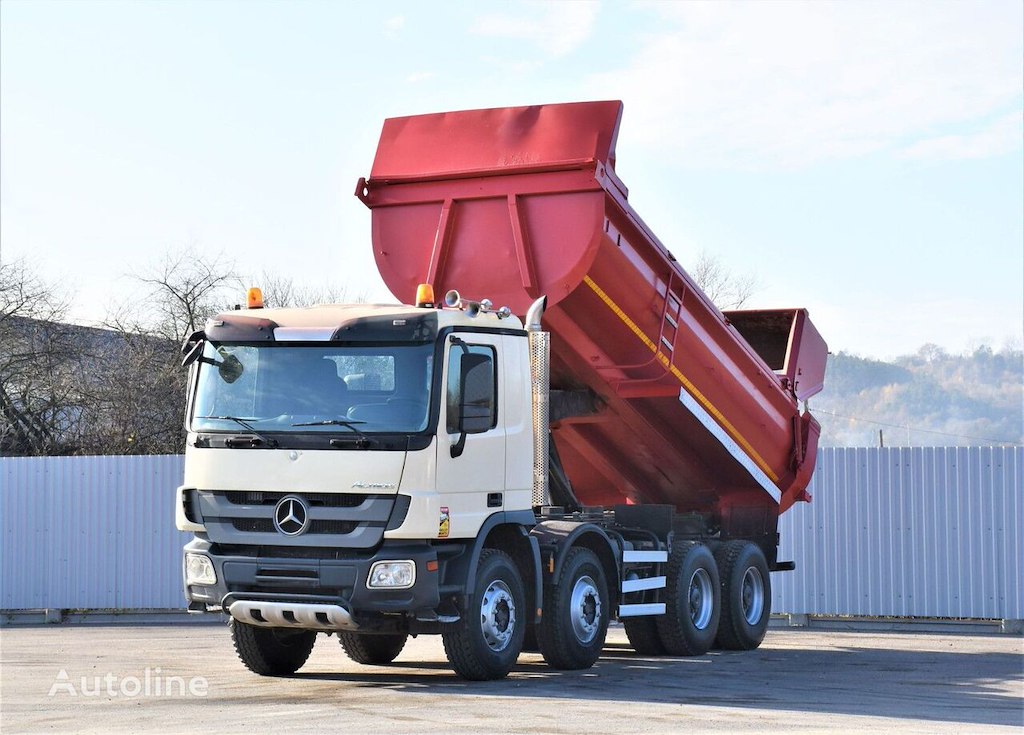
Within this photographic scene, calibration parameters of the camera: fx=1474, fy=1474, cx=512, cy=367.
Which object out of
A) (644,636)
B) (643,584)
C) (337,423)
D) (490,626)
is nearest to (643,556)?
(643,584)

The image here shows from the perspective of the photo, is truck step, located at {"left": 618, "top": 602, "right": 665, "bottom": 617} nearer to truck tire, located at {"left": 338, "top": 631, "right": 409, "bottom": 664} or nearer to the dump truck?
the dump truck

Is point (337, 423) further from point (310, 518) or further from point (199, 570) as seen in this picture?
point (199, 570)

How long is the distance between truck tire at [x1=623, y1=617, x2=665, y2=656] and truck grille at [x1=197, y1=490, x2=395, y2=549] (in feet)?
14.2

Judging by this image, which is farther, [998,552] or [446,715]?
[998,552]

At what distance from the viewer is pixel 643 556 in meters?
13.9

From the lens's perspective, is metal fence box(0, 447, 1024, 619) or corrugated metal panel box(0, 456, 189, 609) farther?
corrugated metal panel box(0, 456, 189, 609)

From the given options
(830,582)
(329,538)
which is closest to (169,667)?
(329,538)

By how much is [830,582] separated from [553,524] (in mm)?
7875

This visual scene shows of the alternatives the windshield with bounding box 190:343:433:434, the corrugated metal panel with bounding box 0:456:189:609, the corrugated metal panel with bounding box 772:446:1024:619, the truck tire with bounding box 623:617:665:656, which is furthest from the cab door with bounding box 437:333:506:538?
the corrugated metal panel with bounding box 0:456:189:609

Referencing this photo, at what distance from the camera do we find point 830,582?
63.4ft

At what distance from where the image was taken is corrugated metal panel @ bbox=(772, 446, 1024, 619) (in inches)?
724

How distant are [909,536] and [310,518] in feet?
34.3

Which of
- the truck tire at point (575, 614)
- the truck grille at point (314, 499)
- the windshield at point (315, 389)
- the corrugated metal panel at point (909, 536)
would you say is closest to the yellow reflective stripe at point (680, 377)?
the truck tire at point (575, 614)

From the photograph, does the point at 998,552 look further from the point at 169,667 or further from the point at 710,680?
the point at 169,667
